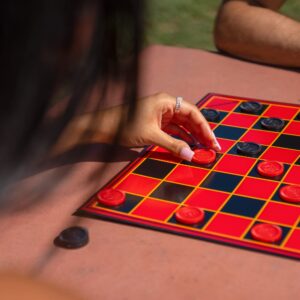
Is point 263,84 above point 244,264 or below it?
above

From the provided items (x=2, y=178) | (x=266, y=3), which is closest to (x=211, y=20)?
(x=266, y=3)

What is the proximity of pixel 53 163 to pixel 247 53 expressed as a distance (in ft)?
2.74

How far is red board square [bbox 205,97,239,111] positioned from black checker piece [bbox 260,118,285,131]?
0.35ft

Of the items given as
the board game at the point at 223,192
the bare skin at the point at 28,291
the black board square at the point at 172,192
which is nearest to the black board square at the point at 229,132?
the board game at the point at 223,192

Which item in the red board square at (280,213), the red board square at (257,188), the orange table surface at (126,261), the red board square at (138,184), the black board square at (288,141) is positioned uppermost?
the black board square at (288,141)

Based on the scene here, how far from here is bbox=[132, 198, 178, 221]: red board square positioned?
3.49 ft

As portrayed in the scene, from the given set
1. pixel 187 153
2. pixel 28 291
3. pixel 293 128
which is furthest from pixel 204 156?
pixel 28 291

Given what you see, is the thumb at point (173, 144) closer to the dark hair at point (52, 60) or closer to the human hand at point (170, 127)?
the human hand at point (170, 127)

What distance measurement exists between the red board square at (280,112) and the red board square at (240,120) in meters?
0.04

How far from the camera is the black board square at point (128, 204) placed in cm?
109

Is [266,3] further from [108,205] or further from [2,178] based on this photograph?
[2,178]

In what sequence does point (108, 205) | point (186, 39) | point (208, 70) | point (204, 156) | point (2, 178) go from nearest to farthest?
point (2, 178) → point (108, 205) → point (204, 156) → point (208, 70) → point (186, 39)

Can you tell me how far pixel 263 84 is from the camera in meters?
1.62

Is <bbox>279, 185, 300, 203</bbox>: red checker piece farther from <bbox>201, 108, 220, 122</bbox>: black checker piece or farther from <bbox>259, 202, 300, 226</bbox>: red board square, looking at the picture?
<bbox>201, 108, 220, 122</bbox>: black checker piece
